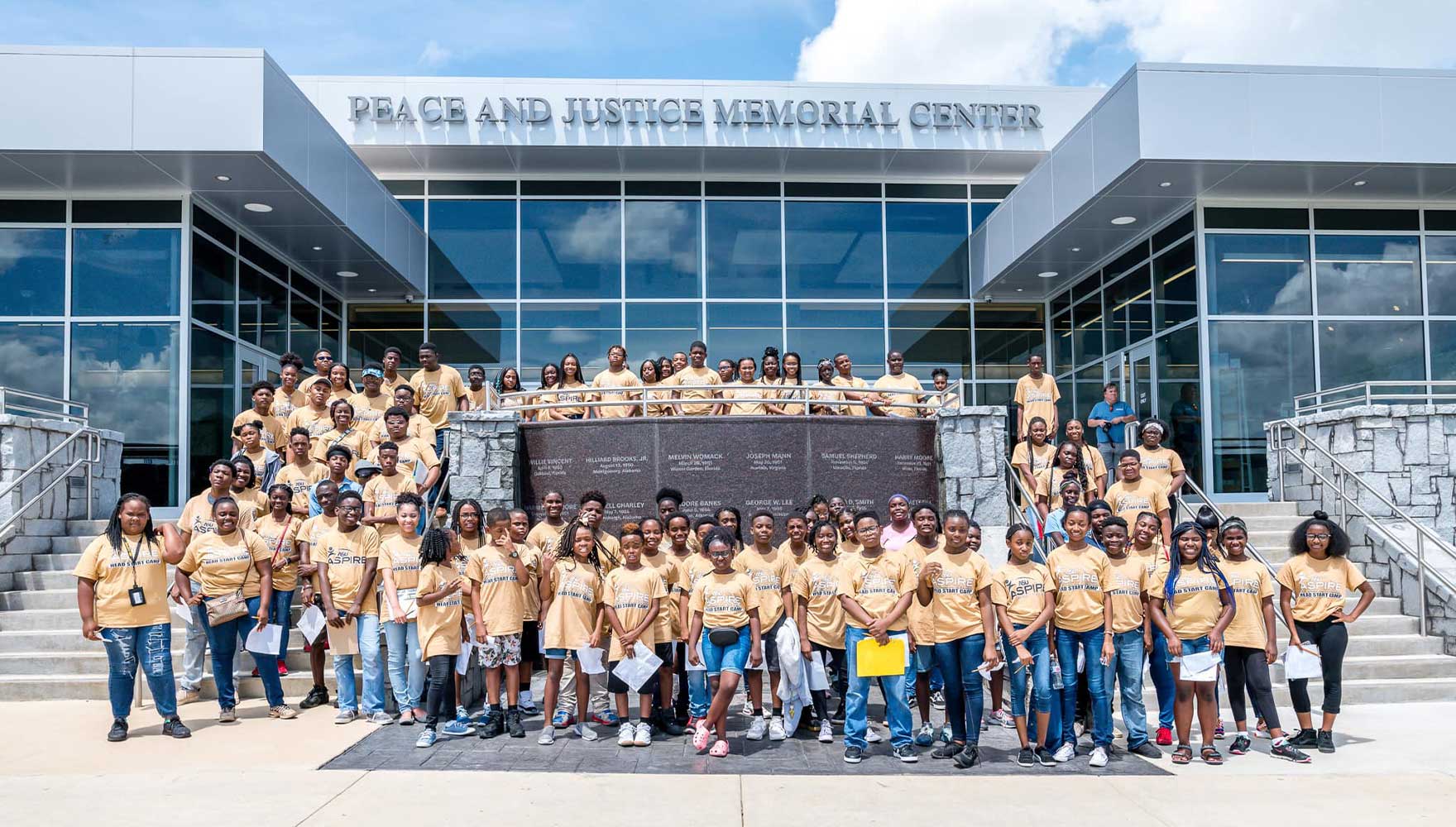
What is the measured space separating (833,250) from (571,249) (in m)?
4.62

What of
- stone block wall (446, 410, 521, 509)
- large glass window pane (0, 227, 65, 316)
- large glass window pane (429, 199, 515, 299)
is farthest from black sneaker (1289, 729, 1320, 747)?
large glass window pane (0, 227, 65, 316)

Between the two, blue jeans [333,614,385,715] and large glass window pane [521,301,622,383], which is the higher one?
large glass window pane [521,301,622,383]

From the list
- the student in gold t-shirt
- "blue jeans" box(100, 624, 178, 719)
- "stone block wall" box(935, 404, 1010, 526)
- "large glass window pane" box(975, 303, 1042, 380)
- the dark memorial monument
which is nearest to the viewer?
the student in gold t-shirt

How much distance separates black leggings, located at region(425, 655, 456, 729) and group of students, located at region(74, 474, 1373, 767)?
2 centimetres

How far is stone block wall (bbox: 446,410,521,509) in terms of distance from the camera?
11312 millimetres

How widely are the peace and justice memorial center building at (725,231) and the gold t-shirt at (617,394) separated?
4.84 m

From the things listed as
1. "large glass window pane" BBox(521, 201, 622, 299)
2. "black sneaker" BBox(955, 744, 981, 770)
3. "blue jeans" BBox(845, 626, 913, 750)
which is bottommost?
"black sneaker" BBox(955, 744, 981, 770)

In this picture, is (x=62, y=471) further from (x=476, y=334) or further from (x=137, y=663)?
(x=476, y=334)

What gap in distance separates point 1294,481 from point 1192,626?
262 inches

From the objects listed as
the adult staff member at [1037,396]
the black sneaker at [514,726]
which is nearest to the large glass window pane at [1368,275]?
the adult staff member at [1037,396]

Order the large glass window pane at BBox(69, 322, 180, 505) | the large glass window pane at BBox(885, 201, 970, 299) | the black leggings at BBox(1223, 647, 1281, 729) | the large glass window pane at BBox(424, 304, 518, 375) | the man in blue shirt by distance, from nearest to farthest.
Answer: the black leggings at BBox(1223, 647, 1281, 729) < the man in blue shirt < the large glass window pane at BBox(69, 322, 180, 505) < the large glass window pane at BBox(424, 304, 518, 375) < the large glass window pane at BBox(885, 201, 970, 299)

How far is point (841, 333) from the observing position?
63.3ft

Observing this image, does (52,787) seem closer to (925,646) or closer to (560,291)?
(925,646)

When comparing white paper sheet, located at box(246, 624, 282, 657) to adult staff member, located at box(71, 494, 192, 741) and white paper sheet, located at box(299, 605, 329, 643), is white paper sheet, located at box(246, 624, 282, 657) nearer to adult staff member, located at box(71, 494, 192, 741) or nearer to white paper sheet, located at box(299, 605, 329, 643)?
white paper sheet, located at box(299, 605, 329, 643)
